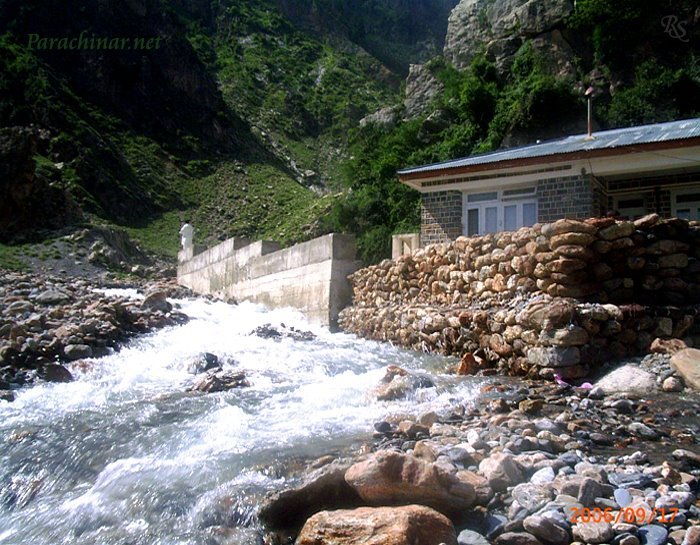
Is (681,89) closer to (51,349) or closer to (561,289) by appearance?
(561,289)

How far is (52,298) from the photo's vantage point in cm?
1405

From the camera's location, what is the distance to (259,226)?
150 ft

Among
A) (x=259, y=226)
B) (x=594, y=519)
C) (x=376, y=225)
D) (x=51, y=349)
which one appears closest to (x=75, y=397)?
(x=51, y=349)

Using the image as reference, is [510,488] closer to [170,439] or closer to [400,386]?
[400,386]

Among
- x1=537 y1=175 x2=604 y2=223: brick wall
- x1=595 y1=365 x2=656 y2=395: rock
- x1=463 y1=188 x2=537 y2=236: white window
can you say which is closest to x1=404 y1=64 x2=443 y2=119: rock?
x1=463 y1=188 x2=537 y2=236: white window

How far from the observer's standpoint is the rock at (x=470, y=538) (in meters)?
3.59

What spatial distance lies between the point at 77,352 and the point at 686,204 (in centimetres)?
1298

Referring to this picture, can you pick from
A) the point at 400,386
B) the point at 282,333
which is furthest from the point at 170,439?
the point at 282,333

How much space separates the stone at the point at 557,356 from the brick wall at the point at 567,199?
20.1ft

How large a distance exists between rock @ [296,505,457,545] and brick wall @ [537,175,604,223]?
10.7 meters

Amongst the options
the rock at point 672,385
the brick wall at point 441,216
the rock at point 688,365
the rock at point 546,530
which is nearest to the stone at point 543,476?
the rock at point 546,530

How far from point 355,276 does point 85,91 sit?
49885 millimetres

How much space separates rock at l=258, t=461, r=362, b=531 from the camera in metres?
4.07

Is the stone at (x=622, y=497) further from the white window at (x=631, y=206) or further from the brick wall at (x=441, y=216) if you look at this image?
the white window at (x=631, y=206)
